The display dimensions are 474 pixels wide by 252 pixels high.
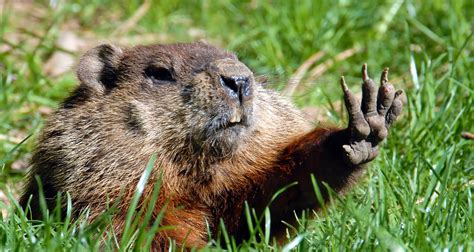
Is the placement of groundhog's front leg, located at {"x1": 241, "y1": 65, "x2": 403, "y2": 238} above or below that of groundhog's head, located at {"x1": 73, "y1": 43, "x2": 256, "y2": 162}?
below

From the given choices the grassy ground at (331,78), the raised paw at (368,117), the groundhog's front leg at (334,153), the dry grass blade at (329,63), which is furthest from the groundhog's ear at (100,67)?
the dry grass blade at (329,63)

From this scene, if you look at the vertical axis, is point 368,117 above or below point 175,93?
below

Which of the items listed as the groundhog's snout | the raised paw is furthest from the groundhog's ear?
the raised paw

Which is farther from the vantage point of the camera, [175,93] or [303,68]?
[303,68]

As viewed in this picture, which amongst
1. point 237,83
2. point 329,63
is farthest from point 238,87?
point 329,63

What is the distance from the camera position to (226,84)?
4277 mm

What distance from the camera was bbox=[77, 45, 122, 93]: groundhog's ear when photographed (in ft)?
15.6

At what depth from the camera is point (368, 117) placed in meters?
4.07

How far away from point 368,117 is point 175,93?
97cm

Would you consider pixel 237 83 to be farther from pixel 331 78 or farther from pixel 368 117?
pixel 331 78

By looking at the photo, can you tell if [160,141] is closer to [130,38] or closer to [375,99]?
[375,99]

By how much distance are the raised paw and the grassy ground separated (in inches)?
7.1

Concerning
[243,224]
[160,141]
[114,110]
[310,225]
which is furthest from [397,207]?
[114,110]

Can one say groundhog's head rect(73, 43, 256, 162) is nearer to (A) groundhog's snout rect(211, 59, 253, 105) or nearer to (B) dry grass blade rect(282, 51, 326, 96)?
(A) groundhog's snout rect(211, 59, 253, 105)
